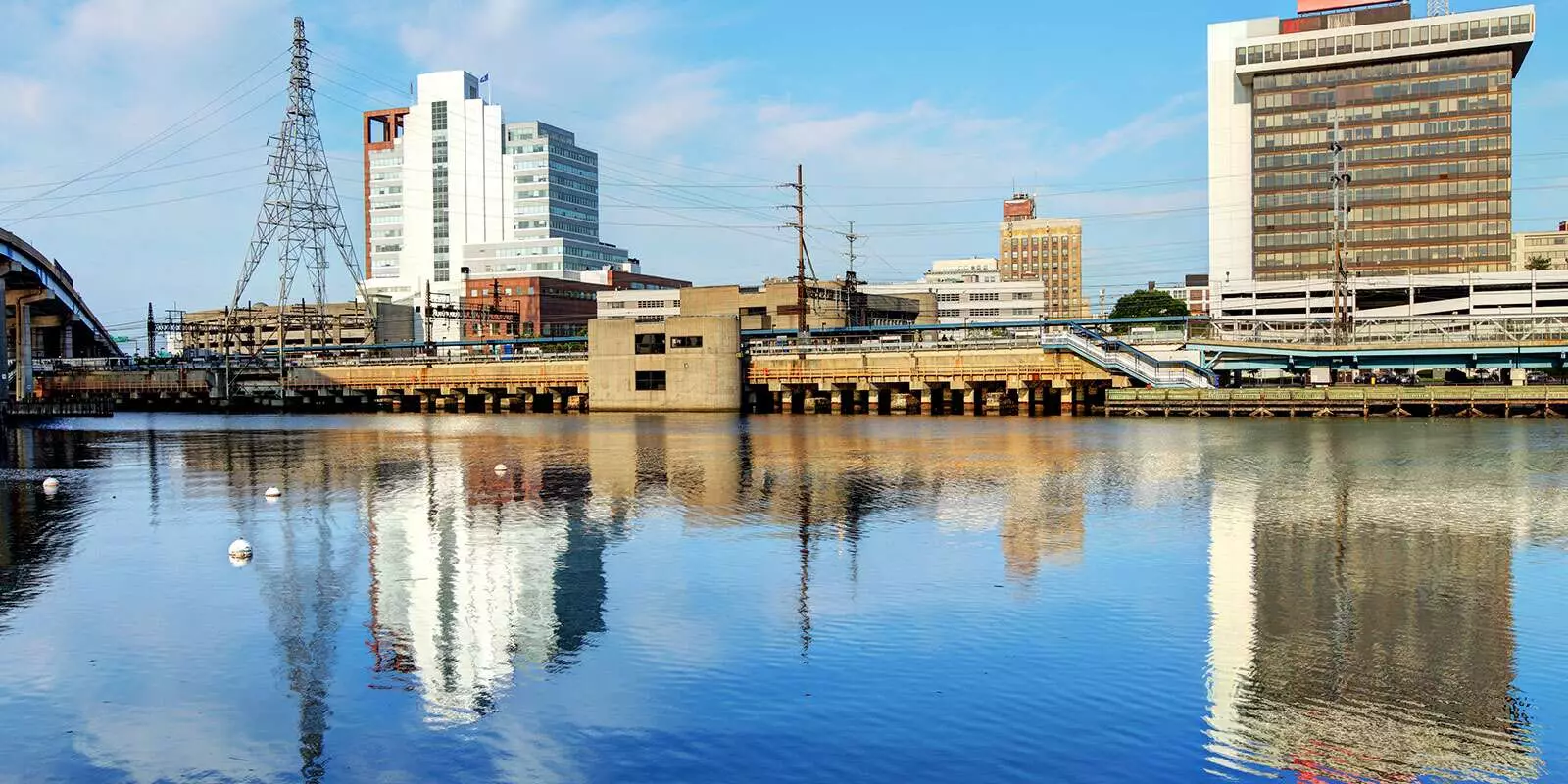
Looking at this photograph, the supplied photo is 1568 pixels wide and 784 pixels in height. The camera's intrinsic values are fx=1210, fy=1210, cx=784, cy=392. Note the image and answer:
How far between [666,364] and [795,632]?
8764 cm

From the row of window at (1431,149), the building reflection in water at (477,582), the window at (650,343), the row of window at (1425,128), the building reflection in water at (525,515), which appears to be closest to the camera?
the building reflection in water at (477,582)

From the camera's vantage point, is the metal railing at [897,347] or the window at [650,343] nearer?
the metal railing at [897,347]

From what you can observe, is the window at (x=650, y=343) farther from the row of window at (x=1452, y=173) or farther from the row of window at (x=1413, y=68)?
the row of window at (x=1413, y=68)

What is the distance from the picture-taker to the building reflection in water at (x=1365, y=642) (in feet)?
42.1

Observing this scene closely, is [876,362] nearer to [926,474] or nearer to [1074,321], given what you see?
[1074,321]

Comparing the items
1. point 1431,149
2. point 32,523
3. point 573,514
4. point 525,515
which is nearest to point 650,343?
point 573,514

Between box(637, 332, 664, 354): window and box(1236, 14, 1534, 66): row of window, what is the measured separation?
14092cm

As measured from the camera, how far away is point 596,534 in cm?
2850

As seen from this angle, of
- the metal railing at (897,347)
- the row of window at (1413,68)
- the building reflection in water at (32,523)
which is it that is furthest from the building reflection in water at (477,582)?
Result: the row of window at (1413,68)

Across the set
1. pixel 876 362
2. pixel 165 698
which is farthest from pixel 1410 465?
pixel 876 362

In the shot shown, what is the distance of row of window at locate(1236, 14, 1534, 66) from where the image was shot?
188 m

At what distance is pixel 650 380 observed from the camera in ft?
349

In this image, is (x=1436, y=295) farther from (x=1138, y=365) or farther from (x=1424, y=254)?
(x=1138, y=365)

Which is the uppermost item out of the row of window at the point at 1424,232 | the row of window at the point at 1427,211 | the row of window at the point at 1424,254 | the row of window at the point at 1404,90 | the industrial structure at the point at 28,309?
the row of window at the point at 1404,90
